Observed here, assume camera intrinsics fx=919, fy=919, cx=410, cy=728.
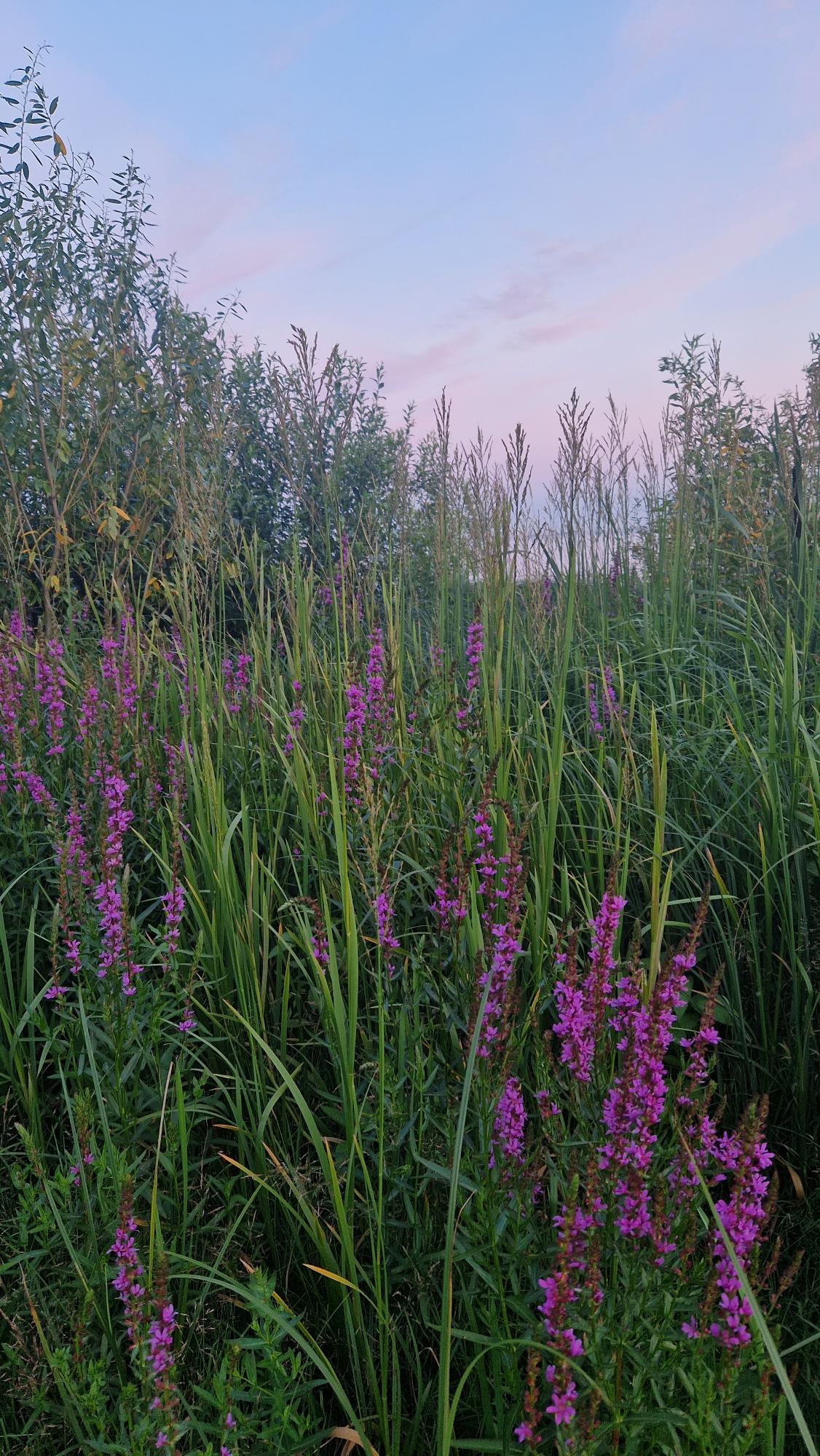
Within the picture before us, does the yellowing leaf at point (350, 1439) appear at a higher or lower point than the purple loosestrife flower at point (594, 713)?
lower

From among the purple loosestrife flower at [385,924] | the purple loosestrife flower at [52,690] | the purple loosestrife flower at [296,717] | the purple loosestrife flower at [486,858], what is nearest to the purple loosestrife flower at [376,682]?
the purple loosestrife flower at [296,717]

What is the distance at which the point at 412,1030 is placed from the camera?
79.2 inches

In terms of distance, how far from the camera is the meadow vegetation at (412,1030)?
1321mm

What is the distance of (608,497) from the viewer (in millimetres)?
5078

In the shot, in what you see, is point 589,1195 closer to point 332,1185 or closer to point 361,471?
point 332,1185

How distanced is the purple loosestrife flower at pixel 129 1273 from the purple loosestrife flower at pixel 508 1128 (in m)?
0.56

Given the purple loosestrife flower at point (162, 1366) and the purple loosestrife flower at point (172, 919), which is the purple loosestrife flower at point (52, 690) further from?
the purple loosestrife flower at point (162, 1366)

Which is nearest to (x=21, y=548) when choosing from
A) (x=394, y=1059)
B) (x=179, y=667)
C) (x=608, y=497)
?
(x=179, y=667)

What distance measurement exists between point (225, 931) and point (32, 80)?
19.0 ft

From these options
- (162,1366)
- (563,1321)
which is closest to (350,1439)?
(162,1366)

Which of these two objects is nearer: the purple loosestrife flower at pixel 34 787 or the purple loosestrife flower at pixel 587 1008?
the purple loosestrife flower at pixel 587 1008

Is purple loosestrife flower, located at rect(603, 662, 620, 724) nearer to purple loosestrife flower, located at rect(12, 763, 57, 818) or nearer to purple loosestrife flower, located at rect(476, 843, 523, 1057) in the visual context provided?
purple loosestrife flower, located at rect(476, 843, 523, 1057)

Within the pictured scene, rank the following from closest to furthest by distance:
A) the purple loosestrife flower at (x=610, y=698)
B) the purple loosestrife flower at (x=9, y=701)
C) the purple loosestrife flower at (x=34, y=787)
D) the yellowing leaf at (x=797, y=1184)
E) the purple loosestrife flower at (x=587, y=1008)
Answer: the purple loosestrife flower at (x=587, y=1008) → the yellowing leaf at (x=797, y=1184) → the purple loosestrife flower at (x=34, y=787) → the purple loosestrife flower at (x=610, y=698) → the purple loosestrife flower at (x=9, y=701)

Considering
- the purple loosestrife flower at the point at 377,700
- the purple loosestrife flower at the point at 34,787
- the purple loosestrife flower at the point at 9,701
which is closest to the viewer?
the purple loosestrife flower at the point at 377,700
